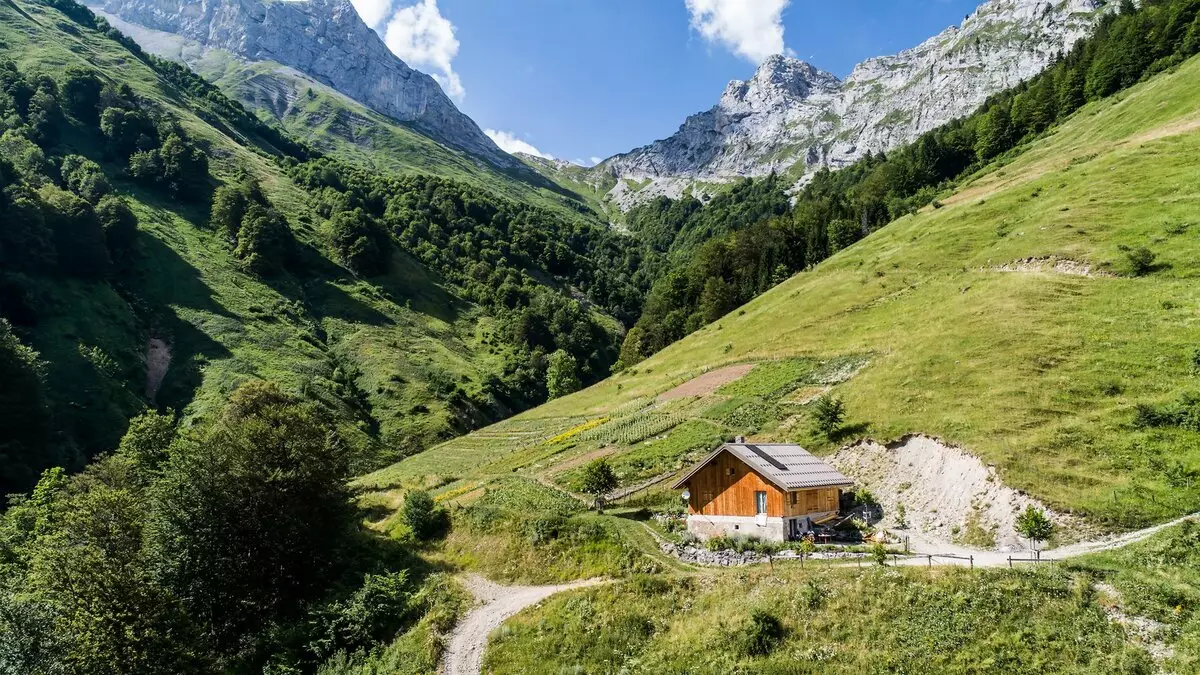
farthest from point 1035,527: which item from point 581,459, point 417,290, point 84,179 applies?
point 84,179

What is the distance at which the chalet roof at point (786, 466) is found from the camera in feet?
111

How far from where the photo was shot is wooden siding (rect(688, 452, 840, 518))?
3384cm

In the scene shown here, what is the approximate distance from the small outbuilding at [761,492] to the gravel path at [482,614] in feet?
30.6

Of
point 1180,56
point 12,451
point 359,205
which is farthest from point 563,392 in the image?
point 1180,56

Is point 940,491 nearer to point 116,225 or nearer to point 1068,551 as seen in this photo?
point 1068,551

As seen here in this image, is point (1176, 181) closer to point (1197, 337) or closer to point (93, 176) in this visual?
point (1197, 337)

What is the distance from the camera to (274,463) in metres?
37.9

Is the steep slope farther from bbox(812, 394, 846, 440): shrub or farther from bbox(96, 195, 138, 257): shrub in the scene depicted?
bbox(96, 195, 138, 257): shrub

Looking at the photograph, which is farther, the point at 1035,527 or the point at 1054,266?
the point at 1054,266

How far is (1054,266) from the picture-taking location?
57.5m

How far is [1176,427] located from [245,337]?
107894 millimetres

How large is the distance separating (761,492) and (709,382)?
32.2 m

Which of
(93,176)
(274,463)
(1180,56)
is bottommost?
(274,463)

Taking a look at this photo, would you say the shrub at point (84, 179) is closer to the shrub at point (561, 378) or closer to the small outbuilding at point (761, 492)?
the shrub at point (561, 378)
